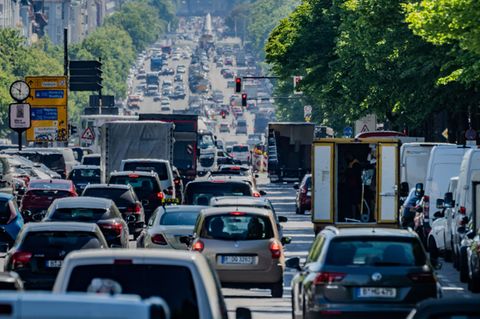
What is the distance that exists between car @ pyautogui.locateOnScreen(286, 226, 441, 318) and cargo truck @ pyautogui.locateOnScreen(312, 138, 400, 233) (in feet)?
54.2

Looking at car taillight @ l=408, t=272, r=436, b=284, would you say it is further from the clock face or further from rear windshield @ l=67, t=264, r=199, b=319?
the clock face

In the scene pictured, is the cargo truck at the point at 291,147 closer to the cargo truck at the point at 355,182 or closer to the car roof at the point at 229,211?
the cargo truck at the point at 355,182

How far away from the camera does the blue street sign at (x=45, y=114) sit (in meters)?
87.6

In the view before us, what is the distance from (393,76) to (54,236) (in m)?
34.4

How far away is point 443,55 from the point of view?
49.1 metres

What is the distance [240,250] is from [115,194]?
49.4ft

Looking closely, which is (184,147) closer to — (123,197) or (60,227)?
(123,197)

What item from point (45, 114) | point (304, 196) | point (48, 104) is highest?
point (48, 104)

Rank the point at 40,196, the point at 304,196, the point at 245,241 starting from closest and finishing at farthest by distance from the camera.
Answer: the point at 245,241 < the point at 40,196 < the point at 304,196

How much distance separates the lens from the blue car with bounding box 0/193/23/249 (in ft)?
111

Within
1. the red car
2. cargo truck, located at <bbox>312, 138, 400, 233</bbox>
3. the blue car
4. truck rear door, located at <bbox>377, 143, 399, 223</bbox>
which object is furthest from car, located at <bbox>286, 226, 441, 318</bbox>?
the red car

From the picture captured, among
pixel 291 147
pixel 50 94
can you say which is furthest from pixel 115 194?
pixel 50 94

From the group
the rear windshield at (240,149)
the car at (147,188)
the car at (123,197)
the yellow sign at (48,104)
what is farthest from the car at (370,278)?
the rear windshield at (240,149)

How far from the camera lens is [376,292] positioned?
18.2 metres
